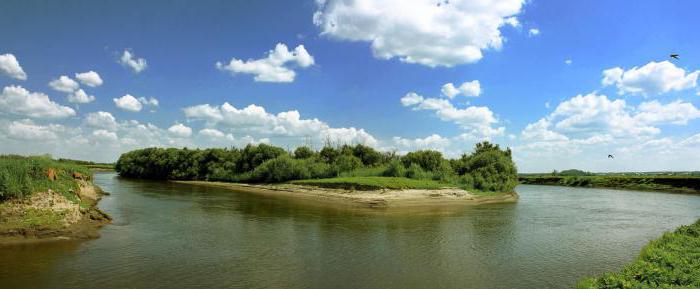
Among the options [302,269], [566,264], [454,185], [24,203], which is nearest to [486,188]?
[454,185]

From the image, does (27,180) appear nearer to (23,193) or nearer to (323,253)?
(23,193)

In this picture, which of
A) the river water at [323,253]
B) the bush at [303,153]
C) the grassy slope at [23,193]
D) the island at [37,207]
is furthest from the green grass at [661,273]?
the bush at [303,153]

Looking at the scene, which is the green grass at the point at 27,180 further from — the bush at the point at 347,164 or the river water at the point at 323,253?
the bush at the point at 347,164

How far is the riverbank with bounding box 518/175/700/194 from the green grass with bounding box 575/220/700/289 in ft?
291

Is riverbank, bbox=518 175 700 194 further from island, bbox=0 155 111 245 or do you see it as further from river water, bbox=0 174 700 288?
island, bbox=0 155 111 245

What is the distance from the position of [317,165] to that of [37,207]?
6403 centimetres

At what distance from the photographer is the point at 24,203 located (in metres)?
23.8

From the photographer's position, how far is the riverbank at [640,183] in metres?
90.8

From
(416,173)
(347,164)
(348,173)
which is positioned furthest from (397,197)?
(347,164)

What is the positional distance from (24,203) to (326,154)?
3329 inches

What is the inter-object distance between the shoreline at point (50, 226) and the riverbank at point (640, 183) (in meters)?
105

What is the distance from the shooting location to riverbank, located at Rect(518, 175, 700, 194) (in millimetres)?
90750

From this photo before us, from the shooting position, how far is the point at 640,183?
105 metres

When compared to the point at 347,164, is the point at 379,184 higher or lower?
lower
